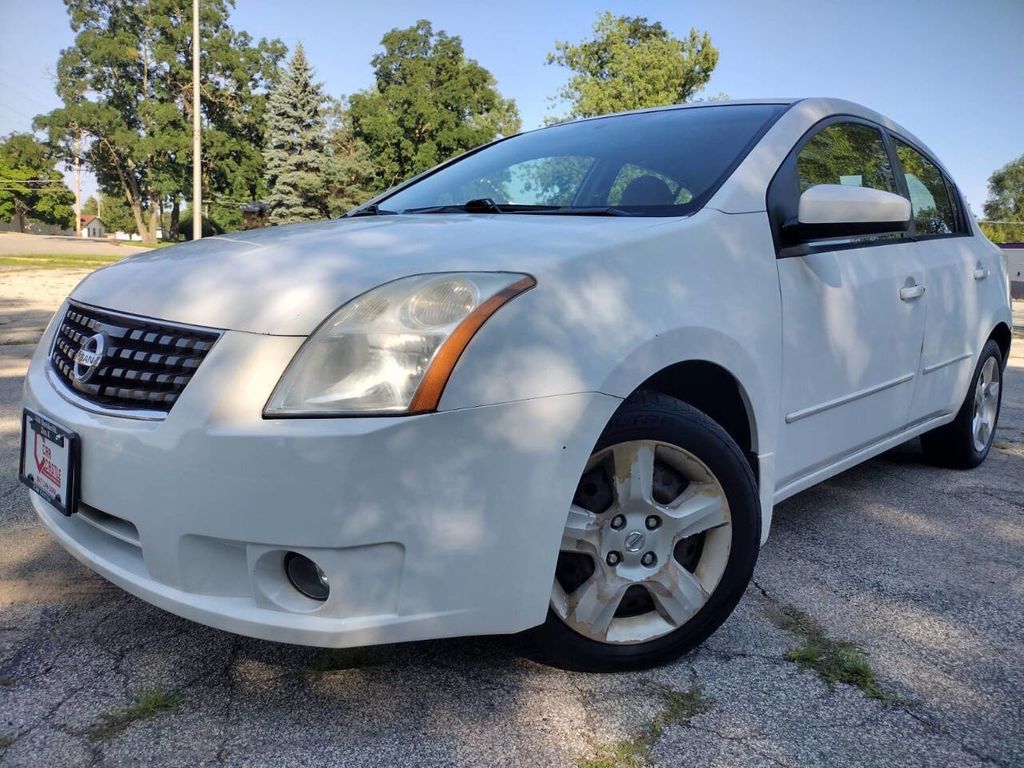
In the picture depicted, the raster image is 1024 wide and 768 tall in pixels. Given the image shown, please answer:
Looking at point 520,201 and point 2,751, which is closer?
point 2,751

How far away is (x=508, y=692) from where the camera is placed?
182cm

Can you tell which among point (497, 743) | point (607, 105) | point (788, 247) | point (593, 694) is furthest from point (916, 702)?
point (607, 105)

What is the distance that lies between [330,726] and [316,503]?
1.75 feet

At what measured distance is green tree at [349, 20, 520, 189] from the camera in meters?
44.2

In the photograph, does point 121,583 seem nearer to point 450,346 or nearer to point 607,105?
point 450,346

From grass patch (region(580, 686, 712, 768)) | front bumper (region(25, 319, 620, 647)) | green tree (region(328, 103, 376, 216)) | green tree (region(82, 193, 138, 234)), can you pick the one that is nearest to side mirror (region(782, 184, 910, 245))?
front bumper (region(25, 319, 620, 647))

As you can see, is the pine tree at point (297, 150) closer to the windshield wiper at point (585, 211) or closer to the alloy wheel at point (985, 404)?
the alloy wheel at point (985, 404)

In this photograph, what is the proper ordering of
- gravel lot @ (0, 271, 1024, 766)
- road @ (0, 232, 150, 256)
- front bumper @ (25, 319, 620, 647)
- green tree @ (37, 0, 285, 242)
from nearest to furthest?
front bumper @ (25, 319, 620, 647), gravel lot @ (0, 271, 1024, 766), road @ (0, 232, 150, 256), green tree @ (37, 0, 285, 242)

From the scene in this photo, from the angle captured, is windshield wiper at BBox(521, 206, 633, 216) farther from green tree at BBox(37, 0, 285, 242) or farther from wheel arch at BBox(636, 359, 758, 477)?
green tree at BBox(37, 0, 285, 242)

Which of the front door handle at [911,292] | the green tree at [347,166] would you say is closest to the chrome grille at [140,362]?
the front door handle at [911,292]

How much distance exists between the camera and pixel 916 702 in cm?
184

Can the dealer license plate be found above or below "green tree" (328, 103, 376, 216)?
below

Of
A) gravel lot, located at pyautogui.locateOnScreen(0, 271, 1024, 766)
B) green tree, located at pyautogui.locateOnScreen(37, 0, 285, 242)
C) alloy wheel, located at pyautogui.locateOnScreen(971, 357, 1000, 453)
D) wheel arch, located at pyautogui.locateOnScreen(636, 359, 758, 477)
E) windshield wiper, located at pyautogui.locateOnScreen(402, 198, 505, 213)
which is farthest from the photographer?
green tree, located at pyautogui.locateOnScreen(37, 0, 285, 242)

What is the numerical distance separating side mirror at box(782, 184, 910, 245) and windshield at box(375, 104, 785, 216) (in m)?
0.24
